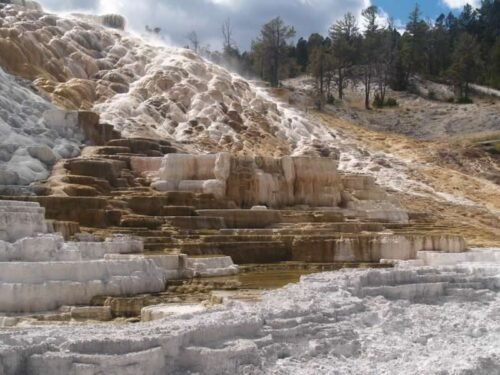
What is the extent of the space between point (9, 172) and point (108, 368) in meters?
10.4

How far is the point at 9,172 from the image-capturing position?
15336 mm

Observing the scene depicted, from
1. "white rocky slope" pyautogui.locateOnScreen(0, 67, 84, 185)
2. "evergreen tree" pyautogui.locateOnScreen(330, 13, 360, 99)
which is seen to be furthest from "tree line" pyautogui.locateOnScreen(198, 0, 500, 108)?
"white rocky slope" pyautogui.locateOnScreen(0, 67, 84, 185)

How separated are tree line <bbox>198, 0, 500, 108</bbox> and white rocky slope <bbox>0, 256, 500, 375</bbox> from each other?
2635 cm

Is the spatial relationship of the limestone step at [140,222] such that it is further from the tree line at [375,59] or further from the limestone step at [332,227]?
the tree line at [375,59]

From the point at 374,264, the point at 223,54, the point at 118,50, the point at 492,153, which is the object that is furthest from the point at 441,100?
the point at 374,264

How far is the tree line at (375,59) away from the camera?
1540 inches

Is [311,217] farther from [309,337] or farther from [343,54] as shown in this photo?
[343,54]

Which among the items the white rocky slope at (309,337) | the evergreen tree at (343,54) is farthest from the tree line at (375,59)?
the white rocky slope at (309,337)

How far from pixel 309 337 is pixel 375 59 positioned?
34.6 m

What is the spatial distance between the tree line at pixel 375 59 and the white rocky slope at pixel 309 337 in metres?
26.3

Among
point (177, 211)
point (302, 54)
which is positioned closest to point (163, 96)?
point (177, 211)

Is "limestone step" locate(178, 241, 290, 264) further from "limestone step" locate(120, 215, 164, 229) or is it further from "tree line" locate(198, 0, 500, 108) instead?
"tree line" locate(198, 0, 500, 108)

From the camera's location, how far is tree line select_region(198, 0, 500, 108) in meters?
39.1

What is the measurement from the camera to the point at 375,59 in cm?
4050
